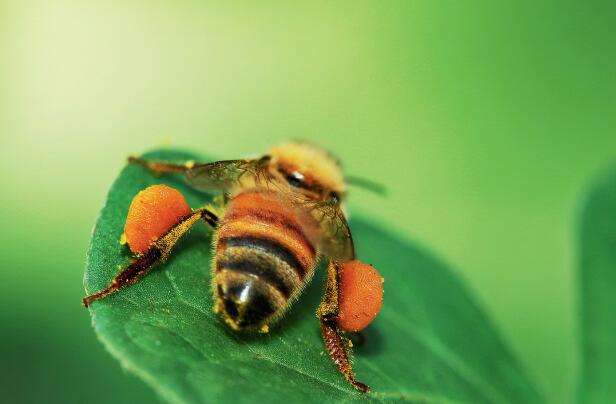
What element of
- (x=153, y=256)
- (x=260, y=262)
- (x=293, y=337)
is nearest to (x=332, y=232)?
(x=260, y=262)

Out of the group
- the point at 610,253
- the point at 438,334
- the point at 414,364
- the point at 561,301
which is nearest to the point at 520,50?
the point at 561,301

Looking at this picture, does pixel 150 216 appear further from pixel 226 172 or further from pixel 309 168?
pixel 309 168

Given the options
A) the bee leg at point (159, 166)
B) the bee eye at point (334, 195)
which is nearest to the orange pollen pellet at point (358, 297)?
the bee eye at point (334, 195)

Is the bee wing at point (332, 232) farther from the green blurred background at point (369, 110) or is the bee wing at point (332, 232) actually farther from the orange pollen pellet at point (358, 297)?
the green blurred background at point (369, 110)

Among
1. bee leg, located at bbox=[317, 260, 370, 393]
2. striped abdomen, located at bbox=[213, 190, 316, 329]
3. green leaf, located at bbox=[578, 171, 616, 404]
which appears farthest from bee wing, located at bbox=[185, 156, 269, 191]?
green leaf, located at bbox=[578, 171, 616, 404]

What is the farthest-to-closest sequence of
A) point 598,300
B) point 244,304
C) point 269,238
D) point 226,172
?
point 598,300
point 226,172
point 269,238
point 244,304

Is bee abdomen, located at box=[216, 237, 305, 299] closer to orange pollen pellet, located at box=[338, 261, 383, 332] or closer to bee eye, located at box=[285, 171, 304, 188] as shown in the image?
orange pollen pellet, located at box=[338, 261, 383, 332]
